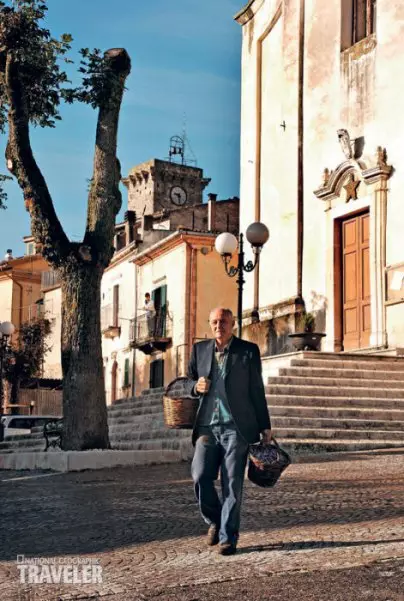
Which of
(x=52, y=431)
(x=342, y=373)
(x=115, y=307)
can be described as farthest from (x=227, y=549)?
(x=115, y=307)

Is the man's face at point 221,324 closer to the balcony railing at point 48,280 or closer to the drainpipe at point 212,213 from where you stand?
the drainpipe at point 212,213

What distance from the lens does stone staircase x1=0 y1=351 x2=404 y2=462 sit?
13844 mm

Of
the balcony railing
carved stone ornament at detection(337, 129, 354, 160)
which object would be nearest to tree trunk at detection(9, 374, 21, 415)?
the balcony railing

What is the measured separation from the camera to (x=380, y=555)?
18.5 ft

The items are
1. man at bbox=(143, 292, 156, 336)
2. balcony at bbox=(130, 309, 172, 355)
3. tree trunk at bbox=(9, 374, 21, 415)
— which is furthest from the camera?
tree trunk at bbox=(9, 374, 21, 415)

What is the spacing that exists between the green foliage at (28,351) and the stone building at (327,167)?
23.8 m

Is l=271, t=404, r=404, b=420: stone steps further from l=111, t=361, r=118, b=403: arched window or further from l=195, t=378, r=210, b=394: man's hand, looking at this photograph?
l=111, t=361, r=118, b=403: arched window

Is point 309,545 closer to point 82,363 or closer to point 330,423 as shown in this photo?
point 82,363

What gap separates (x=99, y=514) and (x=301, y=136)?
57.3 feet

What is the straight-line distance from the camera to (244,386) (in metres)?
6.23

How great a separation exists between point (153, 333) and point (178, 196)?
28.3 meters

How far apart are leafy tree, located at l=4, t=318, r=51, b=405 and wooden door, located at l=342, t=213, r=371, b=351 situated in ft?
87.7

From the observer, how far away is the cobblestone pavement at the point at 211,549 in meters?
4.98

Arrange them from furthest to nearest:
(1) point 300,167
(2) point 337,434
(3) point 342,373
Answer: (1) point 300,167, (3) point 342,373, (2) point 337,434
